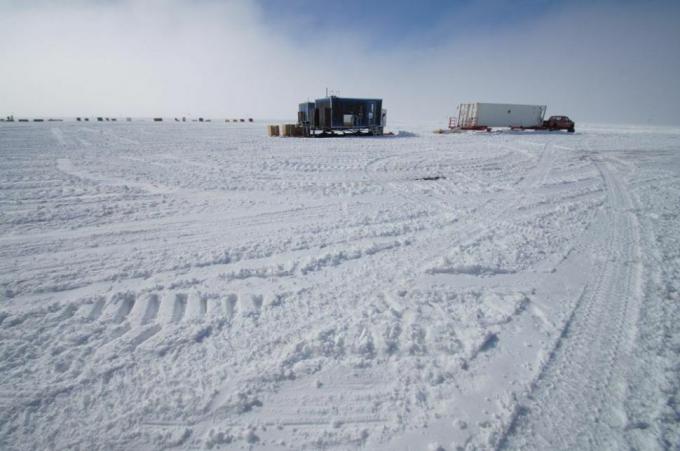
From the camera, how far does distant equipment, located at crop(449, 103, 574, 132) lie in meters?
32.5

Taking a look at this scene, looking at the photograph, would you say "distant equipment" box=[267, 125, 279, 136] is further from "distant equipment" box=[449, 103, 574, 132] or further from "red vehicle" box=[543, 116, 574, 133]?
"red vehicle" box=[543, 116, 574, 133]

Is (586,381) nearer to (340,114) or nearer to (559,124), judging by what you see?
(340,114)

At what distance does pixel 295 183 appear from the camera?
8359mm

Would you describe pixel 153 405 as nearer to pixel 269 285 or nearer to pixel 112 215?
pixel 269 285

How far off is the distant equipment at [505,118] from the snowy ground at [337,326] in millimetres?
29916


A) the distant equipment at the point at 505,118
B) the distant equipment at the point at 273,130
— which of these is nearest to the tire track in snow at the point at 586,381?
the distant equipment at the point at 273,130

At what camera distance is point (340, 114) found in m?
25.2

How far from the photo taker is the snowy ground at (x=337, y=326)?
2.01 m

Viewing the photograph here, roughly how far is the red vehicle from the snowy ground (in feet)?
114

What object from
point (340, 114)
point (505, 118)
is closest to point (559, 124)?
point (505, 118)

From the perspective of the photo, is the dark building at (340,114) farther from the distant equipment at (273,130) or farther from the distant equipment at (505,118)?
the distant equipment at (505,118)

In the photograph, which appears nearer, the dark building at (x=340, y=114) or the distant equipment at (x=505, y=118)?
the dark building at (x=340, y=114)

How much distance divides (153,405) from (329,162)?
34.0 ft

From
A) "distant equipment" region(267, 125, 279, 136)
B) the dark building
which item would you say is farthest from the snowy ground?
"distant equipment" region(267, 125, 279, 136)
